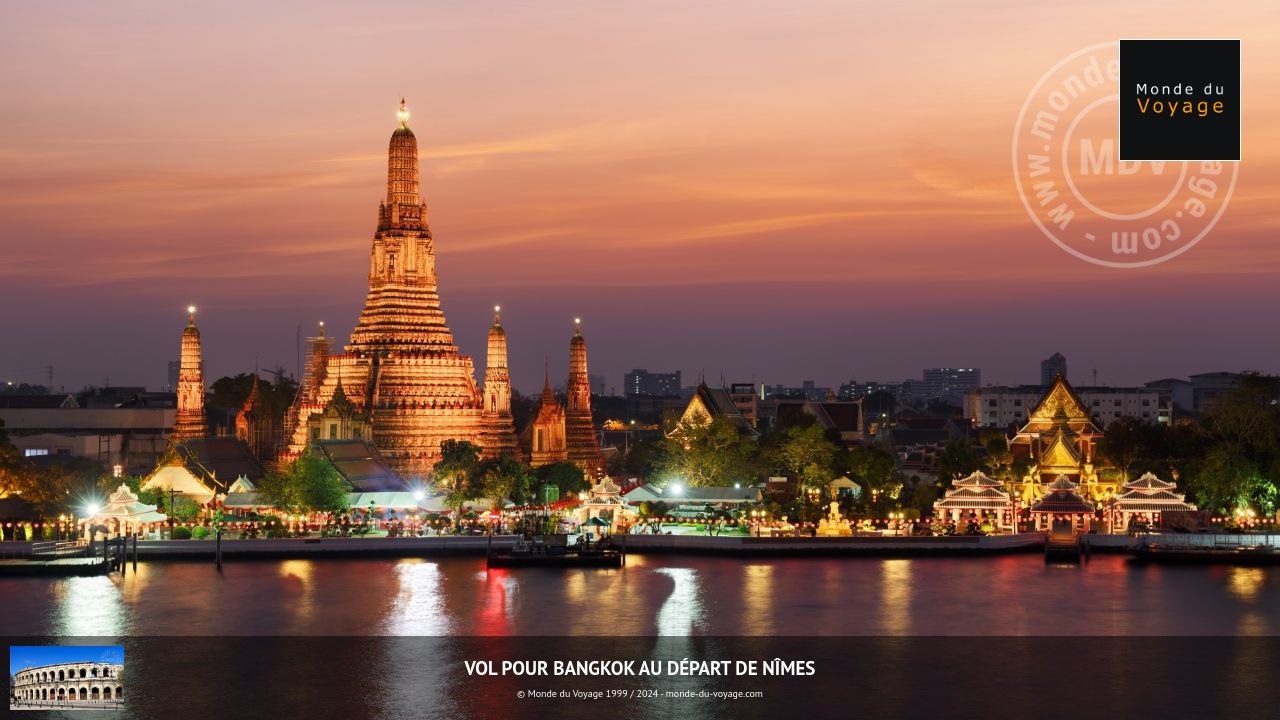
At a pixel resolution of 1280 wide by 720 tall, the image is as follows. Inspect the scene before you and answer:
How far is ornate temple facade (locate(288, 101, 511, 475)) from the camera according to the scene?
82125 mm

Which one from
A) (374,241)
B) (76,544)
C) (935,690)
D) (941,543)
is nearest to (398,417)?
(374,241)

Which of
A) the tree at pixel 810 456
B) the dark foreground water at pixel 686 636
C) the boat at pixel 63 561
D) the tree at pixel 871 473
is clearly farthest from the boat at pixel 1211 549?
the boat at pixel 63 561

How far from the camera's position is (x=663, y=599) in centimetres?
5494

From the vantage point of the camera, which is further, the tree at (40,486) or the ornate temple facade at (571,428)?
the ornate temple facade at (571,428)

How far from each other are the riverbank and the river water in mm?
1206

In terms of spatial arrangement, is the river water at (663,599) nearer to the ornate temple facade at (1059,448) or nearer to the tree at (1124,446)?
the ornate temple facade at (1059,448)

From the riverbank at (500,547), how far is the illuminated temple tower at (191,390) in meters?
19.5

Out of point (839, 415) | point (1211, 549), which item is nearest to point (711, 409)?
point (839, 415)

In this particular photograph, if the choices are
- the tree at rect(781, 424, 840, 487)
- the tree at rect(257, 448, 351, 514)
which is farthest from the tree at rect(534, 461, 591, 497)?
the tree at rect(257, 448, 351, 514)

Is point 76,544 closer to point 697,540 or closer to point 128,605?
point 128,605

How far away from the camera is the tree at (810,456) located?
255ft

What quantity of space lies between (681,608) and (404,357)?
34.3 meters

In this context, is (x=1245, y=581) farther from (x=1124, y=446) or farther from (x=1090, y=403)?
(x=1090, y=403)

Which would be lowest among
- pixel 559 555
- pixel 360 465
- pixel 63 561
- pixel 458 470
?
pixel 63 561
